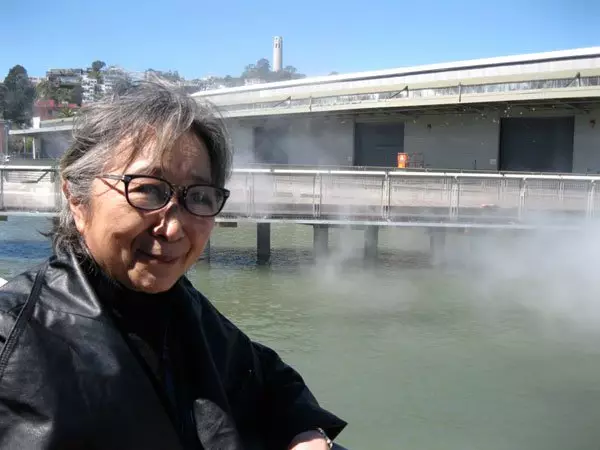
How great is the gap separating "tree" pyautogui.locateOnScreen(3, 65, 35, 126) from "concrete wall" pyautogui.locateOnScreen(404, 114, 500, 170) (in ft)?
266

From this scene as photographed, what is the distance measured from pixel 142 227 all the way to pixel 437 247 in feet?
46.3

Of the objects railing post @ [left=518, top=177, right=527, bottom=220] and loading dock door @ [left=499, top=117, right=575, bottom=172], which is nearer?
railing post @ [left=518, top=177, right=527, bottom=220]

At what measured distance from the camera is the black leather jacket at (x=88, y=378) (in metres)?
1.36

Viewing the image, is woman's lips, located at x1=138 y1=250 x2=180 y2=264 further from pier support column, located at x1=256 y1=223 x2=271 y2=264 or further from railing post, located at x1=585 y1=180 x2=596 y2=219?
pier support column, located at x1=256 y1=223 x2=271 y2=264

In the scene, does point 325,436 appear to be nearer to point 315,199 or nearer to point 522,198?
point 315,199

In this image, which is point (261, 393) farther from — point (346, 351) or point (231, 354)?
point (346, 351)

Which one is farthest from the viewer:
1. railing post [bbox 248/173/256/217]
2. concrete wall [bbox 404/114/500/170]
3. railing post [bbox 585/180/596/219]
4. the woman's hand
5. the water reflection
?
concrete wall [bbox 404/114/500/170]

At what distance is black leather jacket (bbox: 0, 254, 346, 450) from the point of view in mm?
1356

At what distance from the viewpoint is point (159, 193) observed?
170 centimetres

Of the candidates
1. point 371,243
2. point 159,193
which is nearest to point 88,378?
point 159,193

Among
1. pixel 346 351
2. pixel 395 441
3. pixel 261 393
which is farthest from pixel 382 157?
pixel 261 393

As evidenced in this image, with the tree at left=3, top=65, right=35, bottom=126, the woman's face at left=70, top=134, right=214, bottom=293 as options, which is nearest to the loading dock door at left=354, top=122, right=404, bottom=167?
the woman's face at left=70, top=134, right=214, bottom=293

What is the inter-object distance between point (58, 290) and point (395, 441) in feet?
16.5

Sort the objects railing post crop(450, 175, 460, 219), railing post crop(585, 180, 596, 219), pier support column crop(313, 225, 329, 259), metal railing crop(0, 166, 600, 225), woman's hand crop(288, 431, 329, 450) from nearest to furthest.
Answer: woman's hand crop(288, 431, 329, 450)
railing post crop(585, 180, 596, 219)
metal railing crop(0, 166, 600, 225)
railing post crop(450, 175, 460, 219)
pier support column crop(313, 225, 329, 259)
